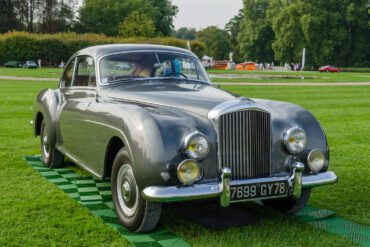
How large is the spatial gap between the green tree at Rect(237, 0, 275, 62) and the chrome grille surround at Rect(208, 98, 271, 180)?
89.2m

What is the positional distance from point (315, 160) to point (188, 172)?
1.39 meters

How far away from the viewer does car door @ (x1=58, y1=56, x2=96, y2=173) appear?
5656 mm

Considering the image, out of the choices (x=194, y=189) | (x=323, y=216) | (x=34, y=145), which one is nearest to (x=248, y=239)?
(x=194, y=189)

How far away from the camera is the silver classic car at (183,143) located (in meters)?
4.11

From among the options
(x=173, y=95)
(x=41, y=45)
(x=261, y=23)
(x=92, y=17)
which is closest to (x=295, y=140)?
(x=173, y=95)

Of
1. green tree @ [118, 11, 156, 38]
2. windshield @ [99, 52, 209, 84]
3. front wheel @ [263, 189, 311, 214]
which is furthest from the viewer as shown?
green tree @ [118, 11, 156, 38]

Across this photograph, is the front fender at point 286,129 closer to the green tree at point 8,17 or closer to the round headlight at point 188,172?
the round headlight at point 188,172

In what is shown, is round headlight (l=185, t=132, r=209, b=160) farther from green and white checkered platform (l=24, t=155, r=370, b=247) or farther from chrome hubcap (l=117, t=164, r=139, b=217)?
green and white checkered platform (l=24, t=155, r=370, b=247)

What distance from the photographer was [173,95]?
16.6 ft

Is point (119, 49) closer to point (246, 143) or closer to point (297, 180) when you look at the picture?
point (246, 143)

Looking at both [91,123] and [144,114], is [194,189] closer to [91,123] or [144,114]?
[144,114]

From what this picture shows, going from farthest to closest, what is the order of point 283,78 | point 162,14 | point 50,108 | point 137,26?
1. point 162,14
2. point 137,26
3. point 283,78
4. point 50,108

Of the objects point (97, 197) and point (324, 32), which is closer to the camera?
point (97, 197)

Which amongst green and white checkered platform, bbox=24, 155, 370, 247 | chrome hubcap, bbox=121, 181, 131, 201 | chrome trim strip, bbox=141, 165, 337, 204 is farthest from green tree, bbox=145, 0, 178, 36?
chrome trim strip, bbox=141, 165, 337, 204
